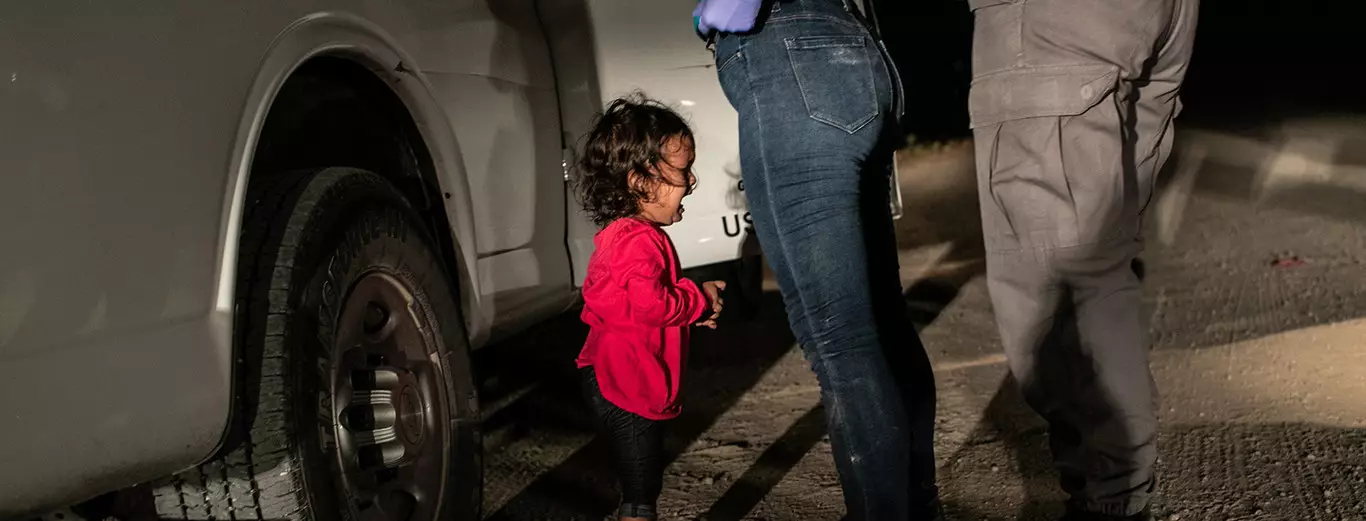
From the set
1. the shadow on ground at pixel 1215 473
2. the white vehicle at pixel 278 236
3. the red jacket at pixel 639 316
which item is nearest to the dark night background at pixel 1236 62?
the shadow on ground at pixel 1215 473

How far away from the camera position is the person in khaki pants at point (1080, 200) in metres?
2.12

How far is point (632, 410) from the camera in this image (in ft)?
8.06

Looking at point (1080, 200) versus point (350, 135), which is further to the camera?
point (350, 135)

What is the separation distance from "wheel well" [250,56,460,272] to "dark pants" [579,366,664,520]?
486 millimetres

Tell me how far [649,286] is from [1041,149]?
799 millimetres

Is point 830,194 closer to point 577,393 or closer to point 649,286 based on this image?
point 649,286

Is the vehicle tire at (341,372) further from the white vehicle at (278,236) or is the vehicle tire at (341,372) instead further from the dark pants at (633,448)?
the dark pants at (633,448)

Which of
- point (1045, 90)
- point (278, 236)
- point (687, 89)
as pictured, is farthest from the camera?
point (687, 89)

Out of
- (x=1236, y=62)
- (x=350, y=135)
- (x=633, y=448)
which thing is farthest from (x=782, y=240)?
(x=1236, y=62)

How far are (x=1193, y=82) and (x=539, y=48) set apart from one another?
1000 centimetres

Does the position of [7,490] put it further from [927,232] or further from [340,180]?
[927,232]

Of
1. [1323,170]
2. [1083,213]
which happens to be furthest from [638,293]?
[1323,170]

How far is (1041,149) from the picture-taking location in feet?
7.12

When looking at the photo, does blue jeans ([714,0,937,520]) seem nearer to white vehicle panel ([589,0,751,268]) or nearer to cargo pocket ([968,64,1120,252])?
cargo pocket ([968,64,1120,252])
